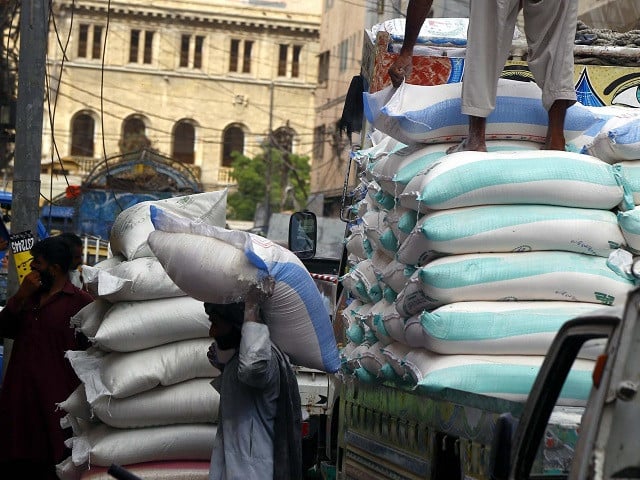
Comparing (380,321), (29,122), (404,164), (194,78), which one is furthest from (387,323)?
(194,78)

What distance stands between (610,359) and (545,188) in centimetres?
220

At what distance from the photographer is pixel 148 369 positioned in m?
6.43

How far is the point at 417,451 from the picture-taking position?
15.9ft

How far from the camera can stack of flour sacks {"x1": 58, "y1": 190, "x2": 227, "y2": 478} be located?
6.46m

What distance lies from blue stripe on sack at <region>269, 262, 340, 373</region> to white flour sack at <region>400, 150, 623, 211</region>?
1.99 ft

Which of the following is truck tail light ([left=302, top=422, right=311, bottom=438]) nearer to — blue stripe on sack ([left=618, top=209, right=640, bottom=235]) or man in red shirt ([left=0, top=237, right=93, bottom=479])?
man in red shirt ([left=0, top=237, right=93, bottom=479])

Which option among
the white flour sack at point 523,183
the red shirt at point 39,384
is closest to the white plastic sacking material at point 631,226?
the white flour sack at point 523,183

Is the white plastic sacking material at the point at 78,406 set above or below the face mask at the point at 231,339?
below

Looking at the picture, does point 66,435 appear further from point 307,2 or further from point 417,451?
point 307,2

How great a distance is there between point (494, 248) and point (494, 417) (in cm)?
122

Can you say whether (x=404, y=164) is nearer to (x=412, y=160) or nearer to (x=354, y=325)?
(x=412, y=160)

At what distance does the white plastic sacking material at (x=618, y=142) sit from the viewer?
5184 mm

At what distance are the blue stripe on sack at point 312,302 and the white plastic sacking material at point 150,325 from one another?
1.16m

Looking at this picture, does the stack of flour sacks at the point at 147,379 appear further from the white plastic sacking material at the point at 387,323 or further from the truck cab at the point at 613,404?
the truck cab at the point at 613,404
